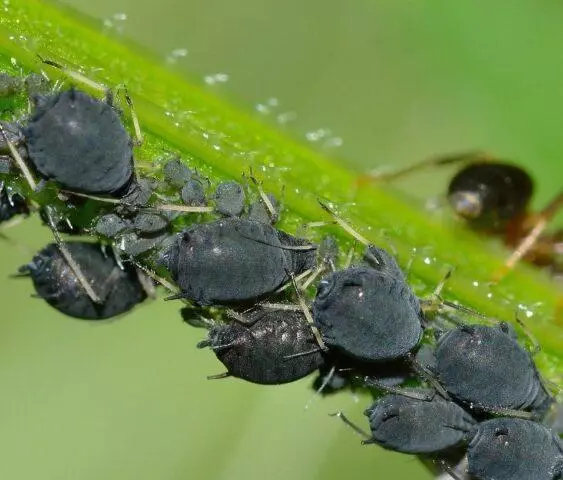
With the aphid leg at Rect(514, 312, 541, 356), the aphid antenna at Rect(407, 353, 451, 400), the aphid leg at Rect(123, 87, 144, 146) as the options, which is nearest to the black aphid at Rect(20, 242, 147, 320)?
the aphid leg at Rect(123, 87, 144, 146)

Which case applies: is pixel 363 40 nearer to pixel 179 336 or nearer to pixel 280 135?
pixel 179 336

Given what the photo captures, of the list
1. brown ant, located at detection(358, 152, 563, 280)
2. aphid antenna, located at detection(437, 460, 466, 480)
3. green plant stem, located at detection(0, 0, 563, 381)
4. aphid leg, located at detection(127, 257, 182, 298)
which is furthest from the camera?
brown ant, located at detection(358, 152, 563, 280)

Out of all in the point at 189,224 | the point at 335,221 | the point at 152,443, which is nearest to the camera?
the point at 189,224

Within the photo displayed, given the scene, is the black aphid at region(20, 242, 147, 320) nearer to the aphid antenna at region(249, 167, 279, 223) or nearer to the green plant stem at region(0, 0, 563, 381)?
the green plant stem at region(0, 0, 563, 381)

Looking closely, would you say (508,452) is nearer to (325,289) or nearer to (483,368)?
(483,368)

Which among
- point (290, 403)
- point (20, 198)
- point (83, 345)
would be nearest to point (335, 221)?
point (20, 198)

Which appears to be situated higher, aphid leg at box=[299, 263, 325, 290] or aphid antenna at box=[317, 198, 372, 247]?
aphid antenna at box=[317, 198, 372, 247]
